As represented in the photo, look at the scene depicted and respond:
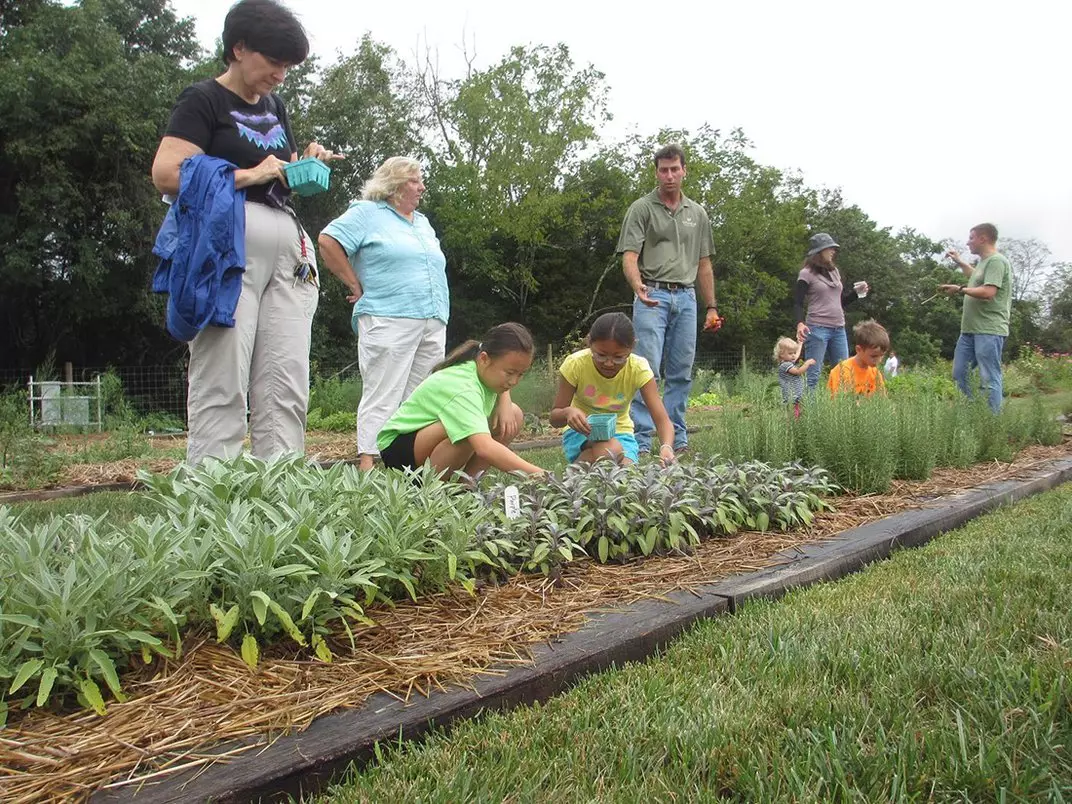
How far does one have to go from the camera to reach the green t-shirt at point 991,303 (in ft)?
22.1

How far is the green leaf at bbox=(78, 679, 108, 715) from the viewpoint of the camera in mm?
1590

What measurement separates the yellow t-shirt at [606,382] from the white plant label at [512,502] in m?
1.75

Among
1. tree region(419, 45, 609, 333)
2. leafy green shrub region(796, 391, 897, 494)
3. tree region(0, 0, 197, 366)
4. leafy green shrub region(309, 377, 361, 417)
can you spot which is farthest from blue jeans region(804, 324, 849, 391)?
tree region(419, 45, 609, 333)

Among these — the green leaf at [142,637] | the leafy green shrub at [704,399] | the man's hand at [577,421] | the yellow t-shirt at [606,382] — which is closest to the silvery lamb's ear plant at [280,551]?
the green leaf at [142,637]

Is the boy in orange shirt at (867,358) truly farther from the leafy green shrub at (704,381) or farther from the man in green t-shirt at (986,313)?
the leafy green shrub at (704,381)

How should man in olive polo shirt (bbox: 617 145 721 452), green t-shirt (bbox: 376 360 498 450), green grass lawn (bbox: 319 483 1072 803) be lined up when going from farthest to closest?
man in olive polo shirt (bbox: 617 145 721 452)
green t-shirt (bbox: 376 360 498 450)
green grass lawn (bbox: 319 483 1072 803)

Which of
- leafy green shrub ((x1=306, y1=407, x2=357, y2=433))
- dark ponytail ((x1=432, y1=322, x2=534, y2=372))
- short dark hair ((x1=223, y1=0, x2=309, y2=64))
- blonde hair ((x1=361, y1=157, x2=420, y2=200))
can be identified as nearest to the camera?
short dark hair ((x1=223, y1=0, x2=309, y2=64))

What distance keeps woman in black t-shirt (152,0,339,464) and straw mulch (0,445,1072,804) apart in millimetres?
1362

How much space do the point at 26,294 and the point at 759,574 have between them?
22.0m

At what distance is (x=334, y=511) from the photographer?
2.30m

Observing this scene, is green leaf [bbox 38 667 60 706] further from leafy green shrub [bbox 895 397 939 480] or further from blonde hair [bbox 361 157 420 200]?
leafy green shrub [bbox 895 397 939 480]

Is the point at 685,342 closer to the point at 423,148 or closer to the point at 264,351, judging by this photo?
the point at 264,351

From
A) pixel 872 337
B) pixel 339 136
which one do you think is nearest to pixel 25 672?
pixel 872 337

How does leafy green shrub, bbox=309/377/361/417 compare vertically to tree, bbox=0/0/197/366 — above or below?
below
